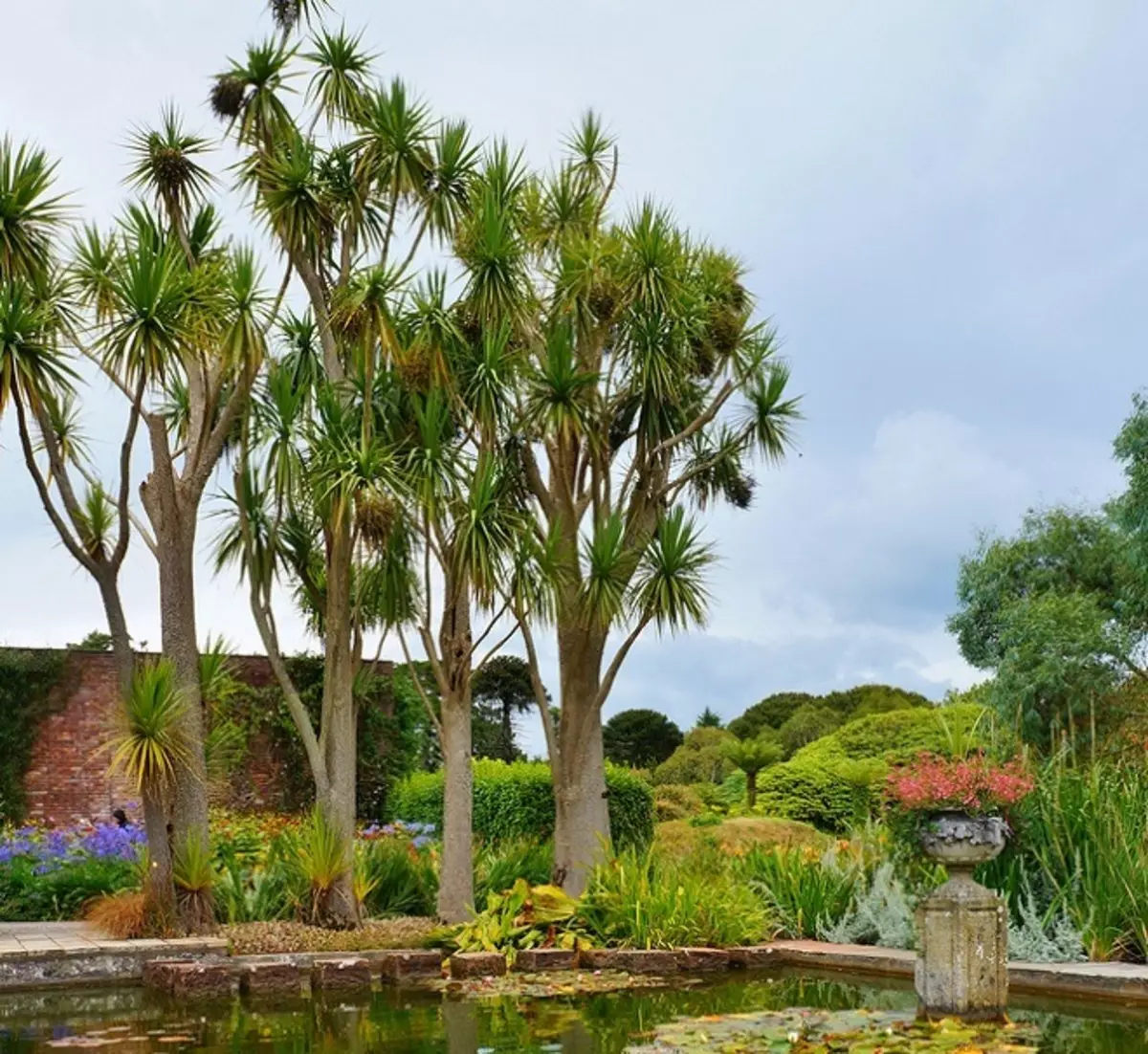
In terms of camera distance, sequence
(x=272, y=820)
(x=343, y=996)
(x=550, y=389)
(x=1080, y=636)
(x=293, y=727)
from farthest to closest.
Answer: (x=1080, y=636), (x=293, y=727), (x=272, y=820), (x=550, y=389), (x=343, y=996)

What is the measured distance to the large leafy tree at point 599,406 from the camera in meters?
13.7

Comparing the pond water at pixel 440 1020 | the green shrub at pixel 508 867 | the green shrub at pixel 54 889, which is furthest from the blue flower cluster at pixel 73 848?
the pond water at pixel 440 1020

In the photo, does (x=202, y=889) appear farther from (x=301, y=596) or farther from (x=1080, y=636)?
(x=1080, y=636)

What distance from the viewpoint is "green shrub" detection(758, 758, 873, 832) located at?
2238 cm

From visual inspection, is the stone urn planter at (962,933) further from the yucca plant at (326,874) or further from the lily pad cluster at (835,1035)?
the yucca plant at (326,874)

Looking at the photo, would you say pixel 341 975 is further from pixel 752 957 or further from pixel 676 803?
pixel 676 803

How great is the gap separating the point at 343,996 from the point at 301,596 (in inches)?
212

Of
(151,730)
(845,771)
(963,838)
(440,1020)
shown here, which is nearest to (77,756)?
(151,730)

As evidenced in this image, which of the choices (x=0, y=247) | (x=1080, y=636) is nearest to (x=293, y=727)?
(x=0, y=247)

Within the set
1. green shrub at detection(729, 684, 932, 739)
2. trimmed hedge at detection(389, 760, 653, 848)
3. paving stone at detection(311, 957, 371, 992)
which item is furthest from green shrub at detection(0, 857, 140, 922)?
green shrub at detection(729, 684, 932, 739)

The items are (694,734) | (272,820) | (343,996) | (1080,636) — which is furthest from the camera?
(694,734)

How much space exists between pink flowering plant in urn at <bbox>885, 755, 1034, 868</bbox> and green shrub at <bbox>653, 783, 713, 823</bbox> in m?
13.1

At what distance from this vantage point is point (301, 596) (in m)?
14.5

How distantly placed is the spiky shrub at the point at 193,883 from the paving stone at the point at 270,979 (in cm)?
162
